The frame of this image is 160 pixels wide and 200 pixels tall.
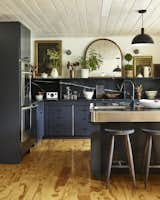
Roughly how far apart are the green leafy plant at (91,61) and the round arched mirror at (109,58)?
0.07 metres

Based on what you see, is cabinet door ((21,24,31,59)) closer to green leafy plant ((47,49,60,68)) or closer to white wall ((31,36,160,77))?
green leafy plant ((47,49,60,68))

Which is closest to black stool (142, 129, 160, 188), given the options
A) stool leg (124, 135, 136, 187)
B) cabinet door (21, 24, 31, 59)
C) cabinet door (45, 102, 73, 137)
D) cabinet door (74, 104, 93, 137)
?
stool leg (124, 135, 136, 187)

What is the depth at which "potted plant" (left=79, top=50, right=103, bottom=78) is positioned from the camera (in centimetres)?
755

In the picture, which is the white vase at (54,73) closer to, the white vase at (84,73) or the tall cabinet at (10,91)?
the white vase at (84,73)

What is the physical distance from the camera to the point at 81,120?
24.0 feet

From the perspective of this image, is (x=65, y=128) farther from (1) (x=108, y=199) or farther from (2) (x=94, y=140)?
(1) (x=108, y=199)

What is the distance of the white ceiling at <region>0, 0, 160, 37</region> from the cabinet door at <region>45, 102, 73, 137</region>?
1773 mm

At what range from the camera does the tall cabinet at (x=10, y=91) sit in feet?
16.2

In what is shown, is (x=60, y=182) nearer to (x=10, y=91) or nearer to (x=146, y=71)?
(x=10, y=91)

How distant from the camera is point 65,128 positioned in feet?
24.0

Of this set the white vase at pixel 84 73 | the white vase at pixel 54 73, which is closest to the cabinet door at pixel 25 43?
the white vase at pixel 54 73

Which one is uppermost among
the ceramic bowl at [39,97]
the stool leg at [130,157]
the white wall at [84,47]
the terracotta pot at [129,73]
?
the white wall at [84,47]

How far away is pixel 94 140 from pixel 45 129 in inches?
133

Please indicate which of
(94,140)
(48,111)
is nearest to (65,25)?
(48,111)
